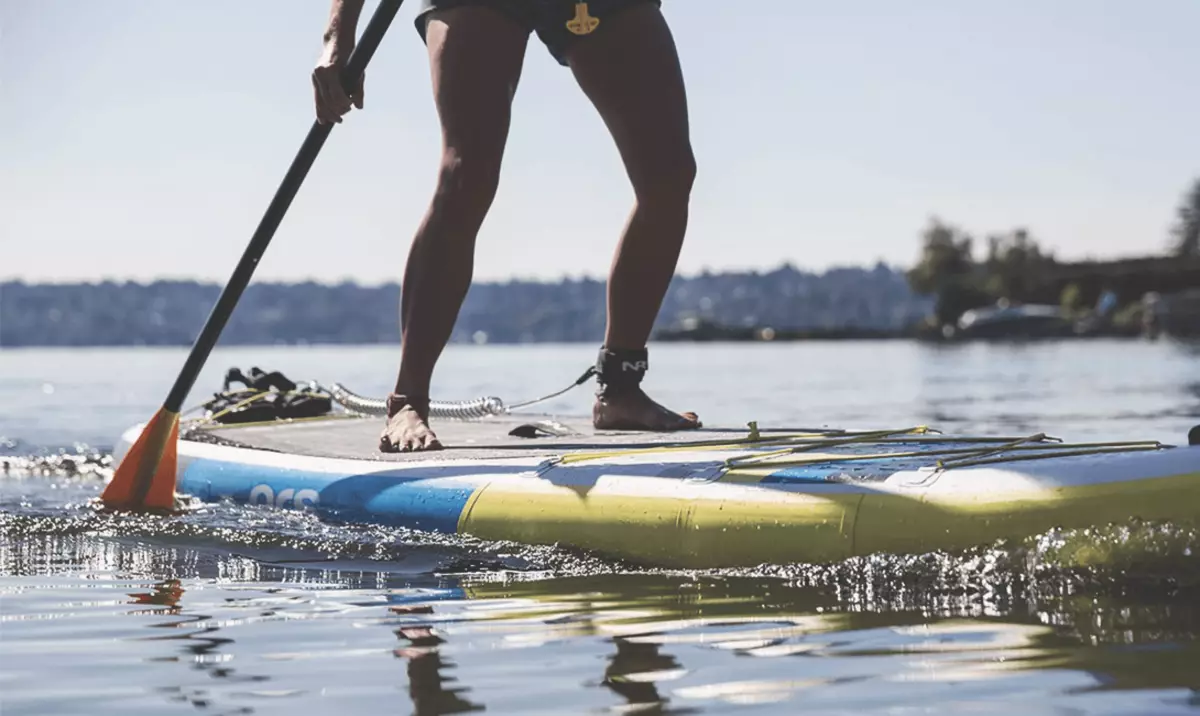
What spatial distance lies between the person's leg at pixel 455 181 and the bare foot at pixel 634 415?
75cm

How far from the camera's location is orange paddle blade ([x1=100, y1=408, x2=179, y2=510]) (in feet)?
19.4

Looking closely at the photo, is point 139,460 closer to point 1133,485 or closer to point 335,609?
point 335,609

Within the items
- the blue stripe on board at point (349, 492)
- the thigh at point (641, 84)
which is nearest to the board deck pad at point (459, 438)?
the blue stripe on board at point (349, 492)

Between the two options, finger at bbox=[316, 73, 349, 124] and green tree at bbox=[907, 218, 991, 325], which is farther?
green tree at bbox=[907, 218, 991, 325]

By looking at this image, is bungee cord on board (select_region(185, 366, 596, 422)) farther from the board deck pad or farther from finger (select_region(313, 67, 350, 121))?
finger (select_region(313, 67, 350, 121))

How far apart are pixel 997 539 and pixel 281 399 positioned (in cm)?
446

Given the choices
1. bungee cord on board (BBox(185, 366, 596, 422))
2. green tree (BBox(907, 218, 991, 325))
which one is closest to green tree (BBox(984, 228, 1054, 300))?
green tree (BBox(907, 218, 991, 325))

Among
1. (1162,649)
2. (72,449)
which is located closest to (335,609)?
(1162,649)

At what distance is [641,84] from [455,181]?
2.47ft

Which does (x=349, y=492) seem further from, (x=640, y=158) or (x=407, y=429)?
(x=640, y=158)

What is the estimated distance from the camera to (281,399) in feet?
24.1

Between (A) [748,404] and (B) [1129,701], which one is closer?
(B) [1129,701]

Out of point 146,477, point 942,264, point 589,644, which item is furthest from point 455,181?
point 942,264

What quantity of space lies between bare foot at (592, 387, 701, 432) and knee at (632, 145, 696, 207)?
70cm
